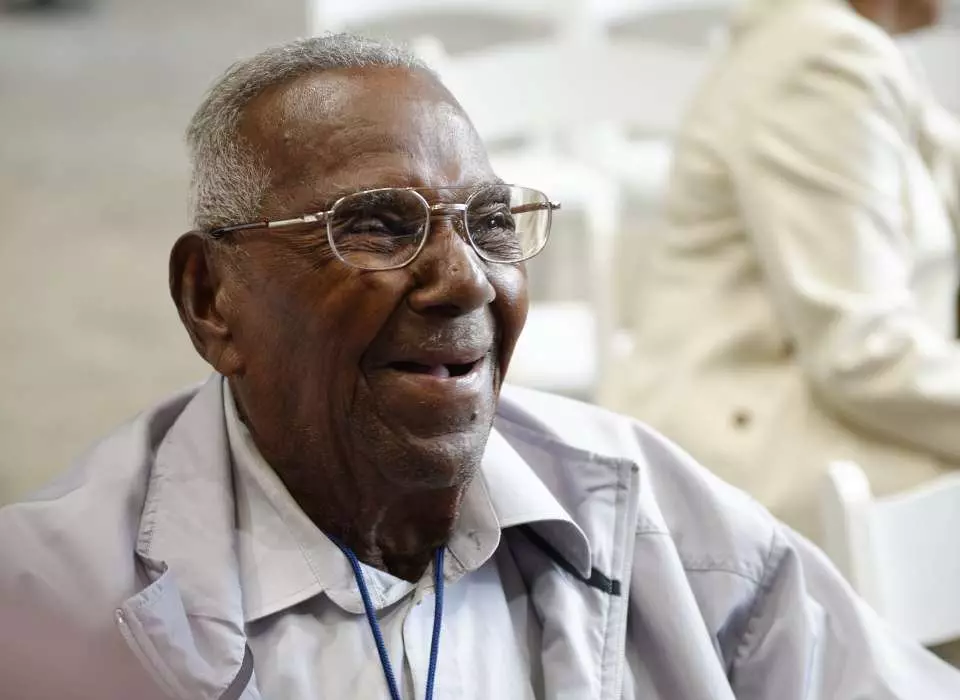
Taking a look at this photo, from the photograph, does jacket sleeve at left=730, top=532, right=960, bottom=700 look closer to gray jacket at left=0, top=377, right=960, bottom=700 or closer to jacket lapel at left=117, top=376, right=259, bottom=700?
gray jacket at left=0, top=377, right=960, bottom=700

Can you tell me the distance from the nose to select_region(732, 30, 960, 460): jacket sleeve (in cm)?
101

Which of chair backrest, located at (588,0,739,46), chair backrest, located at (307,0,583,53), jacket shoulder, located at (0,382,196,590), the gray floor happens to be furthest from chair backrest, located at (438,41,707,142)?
chair backrest, located at (588,0,739,46)

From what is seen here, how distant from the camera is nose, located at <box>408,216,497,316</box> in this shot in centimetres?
116

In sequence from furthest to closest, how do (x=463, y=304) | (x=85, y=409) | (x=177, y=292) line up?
1. (x=85, y=409)
2. (x=177, y=292)
3. (x=463, y=304)

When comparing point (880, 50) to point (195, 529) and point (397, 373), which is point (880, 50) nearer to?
point (397, 373)

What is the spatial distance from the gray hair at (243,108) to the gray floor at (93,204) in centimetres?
188

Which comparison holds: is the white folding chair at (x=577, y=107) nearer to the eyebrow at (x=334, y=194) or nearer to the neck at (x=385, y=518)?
the neck at (x=385, y=518)

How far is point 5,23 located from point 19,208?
8.31 feet

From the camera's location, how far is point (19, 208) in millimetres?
4613

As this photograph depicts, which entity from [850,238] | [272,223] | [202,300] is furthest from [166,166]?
[272,223]

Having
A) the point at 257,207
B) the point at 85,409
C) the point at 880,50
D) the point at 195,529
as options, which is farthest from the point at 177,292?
the point at 85,409

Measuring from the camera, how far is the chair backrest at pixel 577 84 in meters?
2.90

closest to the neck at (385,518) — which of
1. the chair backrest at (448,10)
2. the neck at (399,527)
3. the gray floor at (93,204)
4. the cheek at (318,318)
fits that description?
the neck at (399,527)

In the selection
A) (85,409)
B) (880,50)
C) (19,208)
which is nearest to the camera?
(880,50)
